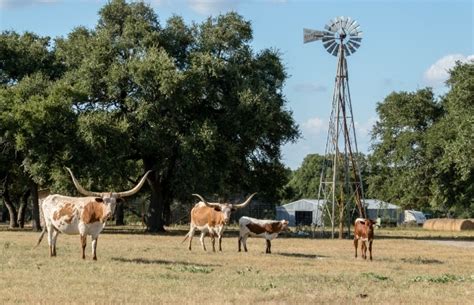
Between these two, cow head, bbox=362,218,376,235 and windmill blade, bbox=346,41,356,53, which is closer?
cow head, bbox=362,218,376,235

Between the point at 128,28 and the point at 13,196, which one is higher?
the point at 128,28

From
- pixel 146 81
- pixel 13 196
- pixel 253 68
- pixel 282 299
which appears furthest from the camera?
pixel 13 196

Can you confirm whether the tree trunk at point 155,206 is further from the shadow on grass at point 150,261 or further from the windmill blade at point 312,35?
the shadow on grass at point 150,261

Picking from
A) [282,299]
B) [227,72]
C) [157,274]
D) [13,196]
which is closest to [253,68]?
[227,72]

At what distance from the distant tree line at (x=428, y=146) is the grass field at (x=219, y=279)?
21206mm

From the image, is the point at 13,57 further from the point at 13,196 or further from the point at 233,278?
the point at 233,278

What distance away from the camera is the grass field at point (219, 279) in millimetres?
14859

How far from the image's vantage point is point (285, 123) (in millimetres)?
50719

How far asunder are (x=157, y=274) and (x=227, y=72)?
102 feet

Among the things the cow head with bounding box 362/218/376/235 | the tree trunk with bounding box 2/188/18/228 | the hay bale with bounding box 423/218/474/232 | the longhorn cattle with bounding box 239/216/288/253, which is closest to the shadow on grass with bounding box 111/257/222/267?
the longhorn cattle with bounding box 239/216/288/253

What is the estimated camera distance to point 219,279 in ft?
59.2

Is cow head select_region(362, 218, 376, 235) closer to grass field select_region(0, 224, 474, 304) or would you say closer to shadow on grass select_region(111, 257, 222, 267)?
grass field select_region(0, 224, 474, 304)

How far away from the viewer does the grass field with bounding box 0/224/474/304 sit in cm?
1486

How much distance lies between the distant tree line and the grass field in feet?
69.6
